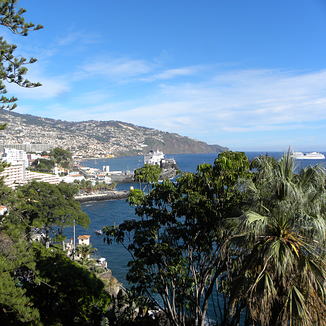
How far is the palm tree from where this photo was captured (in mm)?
2770

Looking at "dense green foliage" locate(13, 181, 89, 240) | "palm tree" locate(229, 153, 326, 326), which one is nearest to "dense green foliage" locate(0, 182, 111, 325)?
"palm tree" locate(229, 153, 326, 326)

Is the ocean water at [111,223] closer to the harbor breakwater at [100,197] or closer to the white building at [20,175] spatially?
the harbor breakwater at [100,197]

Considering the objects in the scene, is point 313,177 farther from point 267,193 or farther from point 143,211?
point 143,211

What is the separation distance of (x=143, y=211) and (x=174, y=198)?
0.63m

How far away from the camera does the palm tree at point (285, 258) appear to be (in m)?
2.77

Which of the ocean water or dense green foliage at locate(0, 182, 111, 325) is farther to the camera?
the ocean water

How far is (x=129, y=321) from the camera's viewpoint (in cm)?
736

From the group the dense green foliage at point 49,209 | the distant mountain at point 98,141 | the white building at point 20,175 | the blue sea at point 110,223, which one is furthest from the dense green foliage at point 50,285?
the distant mountain at point 98,141

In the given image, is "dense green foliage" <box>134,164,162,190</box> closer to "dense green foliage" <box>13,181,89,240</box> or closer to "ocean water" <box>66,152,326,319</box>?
"ocean water" <box>66,152,326,319</box>

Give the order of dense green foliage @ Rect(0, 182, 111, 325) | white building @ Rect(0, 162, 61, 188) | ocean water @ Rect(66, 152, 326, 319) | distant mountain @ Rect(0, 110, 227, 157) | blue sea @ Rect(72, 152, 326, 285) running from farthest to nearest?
distant mountain @ Rect(0, 110, 227, 157)
white building @ Rect(0, 162, 61, 188)
blue sea @ Rect(72, 152, 326, 285)
ocean water @ Rect(66, 152, 326, 319)
dense green foliage @ Rect(0, 182, 111, 325)

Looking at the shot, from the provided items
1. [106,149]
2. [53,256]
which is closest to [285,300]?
[53,256]

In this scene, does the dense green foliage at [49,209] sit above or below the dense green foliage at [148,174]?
below

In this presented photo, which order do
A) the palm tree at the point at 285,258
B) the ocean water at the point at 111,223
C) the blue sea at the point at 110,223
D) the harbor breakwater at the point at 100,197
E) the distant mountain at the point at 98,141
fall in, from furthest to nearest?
the distant mountain at the point at 98,141 → the harbor breakwater at the point at 100,197 → the blue sea at the point at 110,223 → the ocean water at the point at 111,223 → the palm tree at the point at 285,258

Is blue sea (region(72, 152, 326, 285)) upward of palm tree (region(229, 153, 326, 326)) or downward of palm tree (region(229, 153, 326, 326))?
downward
